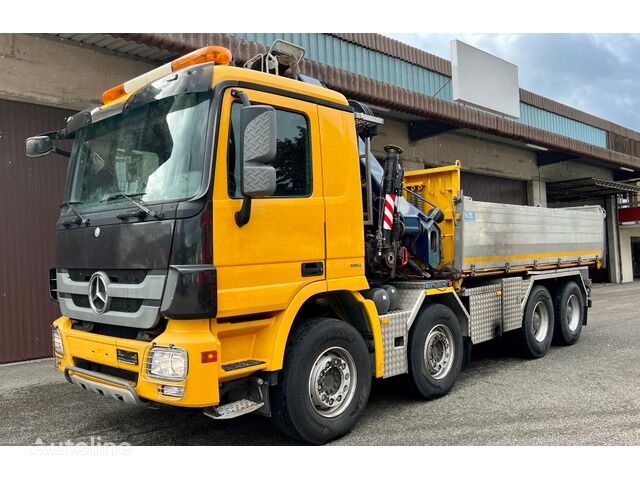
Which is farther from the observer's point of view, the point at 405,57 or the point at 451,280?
the point at 405,57

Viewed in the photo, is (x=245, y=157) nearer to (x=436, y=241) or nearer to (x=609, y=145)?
(x=436, y=241)

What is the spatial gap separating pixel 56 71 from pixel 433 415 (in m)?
7.19

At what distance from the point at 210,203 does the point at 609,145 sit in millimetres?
23066

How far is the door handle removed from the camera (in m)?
4.17

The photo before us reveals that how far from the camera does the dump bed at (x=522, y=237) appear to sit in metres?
6.04

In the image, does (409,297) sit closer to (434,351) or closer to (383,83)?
(434,351)

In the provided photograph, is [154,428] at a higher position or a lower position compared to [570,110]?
lower

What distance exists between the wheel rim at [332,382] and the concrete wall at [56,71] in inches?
246

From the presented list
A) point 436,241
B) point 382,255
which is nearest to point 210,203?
point 382,255

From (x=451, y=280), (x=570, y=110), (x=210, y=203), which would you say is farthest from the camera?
(x=570, y=110)

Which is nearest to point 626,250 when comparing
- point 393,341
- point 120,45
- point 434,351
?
point 434,351

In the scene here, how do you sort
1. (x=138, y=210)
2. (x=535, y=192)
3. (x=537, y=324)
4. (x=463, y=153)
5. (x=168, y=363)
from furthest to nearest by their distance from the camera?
(x=535, y=192)
(x=463, y=153)
(x=537, y=324)
(x=138, y=210)
(x=168, y=363)

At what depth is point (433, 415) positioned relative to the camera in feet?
16.1

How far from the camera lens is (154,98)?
12.8 ft
